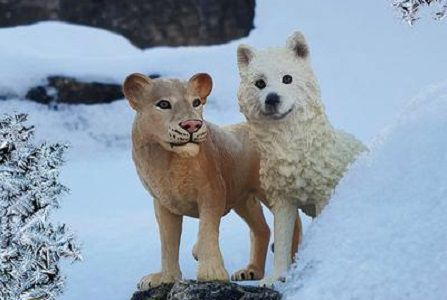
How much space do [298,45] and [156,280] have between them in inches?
48.6

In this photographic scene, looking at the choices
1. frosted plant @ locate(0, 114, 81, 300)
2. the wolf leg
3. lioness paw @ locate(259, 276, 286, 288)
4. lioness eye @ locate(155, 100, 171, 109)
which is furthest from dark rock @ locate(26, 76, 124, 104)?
frosted plant @ locate(0, 114, 81, 300)

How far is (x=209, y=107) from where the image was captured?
9336 millimetres

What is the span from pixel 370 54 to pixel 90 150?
261 centimetres

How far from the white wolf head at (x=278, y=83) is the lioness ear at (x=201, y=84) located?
0.49 ft

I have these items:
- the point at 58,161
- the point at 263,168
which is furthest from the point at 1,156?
the point at 263,168

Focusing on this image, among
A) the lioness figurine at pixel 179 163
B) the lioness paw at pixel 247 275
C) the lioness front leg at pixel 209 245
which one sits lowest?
the lioness paw at pixel 247 275

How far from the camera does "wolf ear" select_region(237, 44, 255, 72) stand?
5.09m

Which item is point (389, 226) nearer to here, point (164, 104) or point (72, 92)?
point (164, 104)

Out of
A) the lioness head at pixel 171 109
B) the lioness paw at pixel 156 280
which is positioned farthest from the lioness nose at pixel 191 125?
the lioness paw at pixel 156 280

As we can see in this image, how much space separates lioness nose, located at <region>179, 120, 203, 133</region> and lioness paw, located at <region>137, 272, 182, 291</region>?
0.77m

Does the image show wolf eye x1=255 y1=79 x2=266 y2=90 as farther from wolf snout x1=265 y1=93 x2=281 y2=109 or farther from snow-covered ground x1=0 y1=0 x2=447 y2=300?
snow-covered ground x1=0 y1=0 x2=447 y2=300

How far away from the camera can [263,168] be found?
16.5 ft

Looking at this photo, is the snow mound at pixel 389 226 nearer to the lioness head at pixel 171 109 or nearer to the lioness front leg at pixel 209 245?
the lioness front leg at pixel 209 245

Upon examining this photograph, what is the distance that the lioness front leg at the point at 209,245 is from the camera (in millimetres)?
4863
